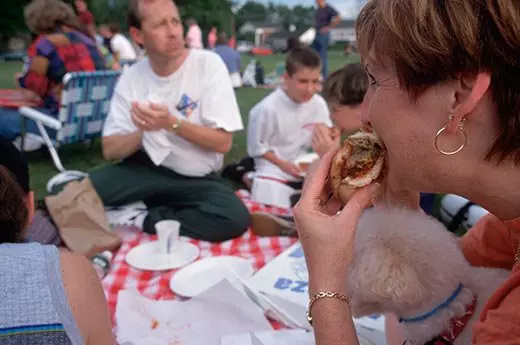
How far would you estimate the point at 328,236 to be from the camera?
47.0 inches

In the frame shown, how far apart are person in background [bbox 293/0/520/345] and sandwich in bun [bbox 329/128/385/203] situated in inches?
1.2

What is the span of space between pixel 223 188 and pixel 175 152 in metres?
0.42

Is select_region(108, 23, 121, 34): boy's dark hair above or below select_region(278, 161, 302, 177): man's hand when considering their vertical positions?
below

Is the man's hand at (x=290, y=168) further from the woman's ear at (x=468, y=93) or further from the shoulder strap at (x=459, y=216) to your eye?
the woman's ear at (x=468, y=93)

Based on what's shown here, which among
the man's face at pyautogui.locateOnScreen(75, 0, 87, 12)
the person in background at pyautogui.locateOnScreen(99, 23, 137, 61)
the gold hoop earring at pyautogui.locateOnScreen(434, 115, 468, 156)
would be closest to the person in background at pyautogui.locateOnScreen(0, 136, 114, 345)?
the gold hoop earring at pyautogui.locateOnScreen(434, 115, 468, 156)

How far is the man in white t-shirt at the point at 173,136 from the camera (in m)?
→ 3.18

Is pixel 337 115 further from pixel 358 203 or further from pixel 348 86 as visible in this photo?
pixel 358 203

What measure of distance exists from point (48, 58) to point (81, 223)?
3229mm

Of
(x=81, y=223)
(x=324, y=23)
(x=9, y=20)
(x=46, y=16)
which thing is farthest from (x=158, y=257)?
(x=9, y=20)

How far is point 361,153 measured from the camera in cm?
133

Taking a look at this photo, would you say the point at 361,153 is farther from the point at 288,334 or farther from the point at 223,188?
the point at 223,188

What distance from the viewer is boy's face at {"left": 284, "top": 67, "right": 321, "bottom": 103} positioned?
420 centimetres

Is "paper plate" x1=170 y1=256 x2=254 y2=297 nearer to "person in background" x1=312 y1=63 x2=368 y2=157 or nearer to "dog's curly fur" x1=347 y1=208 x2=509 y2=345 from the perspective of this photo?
"person in background" x1=312 y1=63 x2=368 y2=157

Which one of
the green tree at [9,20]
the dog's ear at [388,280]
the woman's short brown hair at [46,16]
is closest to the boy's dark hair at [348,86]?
the dog's ear at [388,280]
